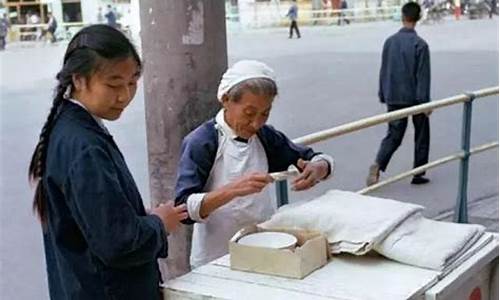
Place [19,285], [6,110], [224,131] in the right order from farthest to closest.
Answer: [6,110]
[19,285]
[224,131]

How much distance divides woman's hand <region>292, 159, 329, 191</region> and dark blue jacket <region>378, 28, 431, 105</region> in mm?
4516

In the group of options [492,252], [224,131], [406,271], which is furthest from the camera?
[224,131]

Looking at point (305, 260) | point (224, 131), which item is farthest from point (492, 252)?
point (224, 131)

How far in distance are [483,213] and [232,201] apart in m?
3.99

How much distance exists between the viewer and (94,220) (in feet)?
5.54

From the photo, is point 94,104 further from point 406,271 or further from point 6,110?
point 6,110

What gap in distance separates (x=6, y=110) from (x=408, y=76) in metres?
7.79

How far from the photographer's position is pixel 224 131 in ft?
7.79

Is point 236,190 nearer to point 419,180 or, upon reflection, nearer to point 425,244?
point 425,244

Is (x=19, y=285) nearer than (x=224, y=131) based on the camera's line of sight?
No

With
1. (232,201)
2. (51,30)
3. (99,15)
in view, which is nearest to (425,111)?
(232,201)

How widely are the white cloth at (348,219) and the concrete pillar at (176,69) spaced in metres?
1.10

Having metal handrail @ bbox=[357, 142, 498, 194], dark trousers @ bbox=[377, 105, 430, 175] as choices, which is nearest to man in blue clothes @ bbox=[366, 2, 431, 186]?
dark trousers @ bbox=[377, 105, 430, 175]

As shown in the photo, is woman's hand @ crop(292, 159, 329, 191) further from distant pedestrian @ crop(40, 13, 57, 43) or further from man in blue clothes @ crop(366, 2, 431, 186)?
distant pedestrian @ crop(40, 13, 57, 43)
